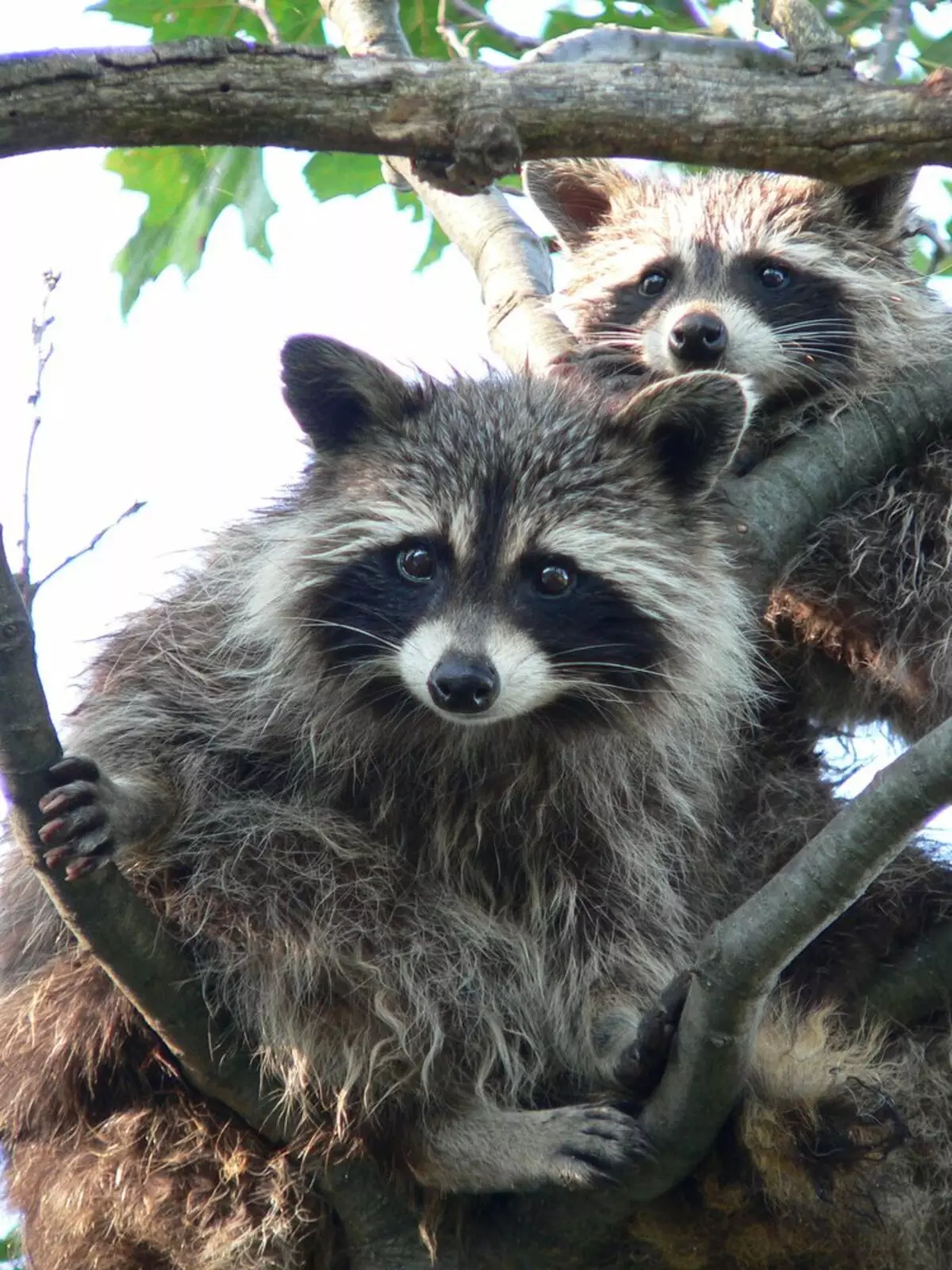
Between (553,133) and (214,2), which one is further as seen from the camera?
(214,2)

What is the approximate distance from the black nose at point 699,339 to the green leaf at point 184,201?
4.92 ft

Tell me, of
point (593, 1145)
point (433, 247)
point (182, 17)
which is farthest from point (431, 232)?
point (593, 1145)

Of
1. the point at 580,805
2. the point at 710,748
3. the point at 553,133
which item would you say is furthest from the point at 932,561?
the point at 553,133

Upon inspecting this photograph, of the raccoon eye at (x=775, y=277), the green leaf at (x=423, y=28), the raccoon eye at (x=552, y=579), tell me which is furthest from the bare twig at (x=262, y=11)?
the raccoon eye at (x=552, y=579)

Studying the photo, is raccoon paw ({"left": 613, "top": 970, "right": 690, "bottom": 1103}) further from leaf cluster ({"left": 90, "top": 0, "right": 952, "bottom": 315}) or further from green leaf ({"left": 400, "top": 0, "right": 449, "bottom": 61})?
green leaf ({"left": 400, "top": 0, "right": 449, "bottom": 61})

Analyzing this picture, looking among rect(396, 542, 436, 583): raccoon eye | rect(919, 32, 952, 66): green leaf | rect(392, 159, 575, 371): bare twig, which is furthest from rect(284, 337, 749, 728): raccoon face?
rect(919, 32, 952, 66): green leaf

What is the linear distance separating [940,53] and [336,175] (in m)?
2.07

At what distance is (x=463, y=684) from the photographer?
333cm

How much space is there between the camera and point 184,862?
3.61m

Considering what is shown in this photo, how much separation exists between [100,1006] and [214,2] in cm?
347

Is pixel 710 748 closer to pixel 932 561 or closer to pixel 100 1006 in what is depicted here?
pixel 932 561

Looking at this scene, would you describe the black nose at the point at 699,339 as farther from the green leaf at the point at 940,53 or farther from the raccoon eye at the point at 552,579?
the green leaf at the point at 940,53

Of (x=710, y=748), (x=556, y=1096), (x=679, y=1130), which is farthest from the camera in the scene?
(x=710, y=748)

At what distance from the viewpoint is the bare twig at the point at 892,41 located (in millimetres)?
4688
